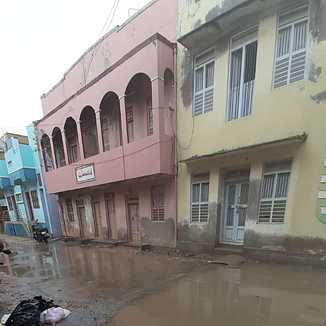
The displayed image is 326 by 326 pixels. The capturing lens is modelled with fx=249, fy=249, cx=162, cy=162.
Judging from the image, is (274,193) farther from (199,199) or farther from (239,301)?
(239,301)

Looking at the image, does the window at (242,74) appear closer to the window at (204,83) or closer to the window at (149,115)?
the window at (204,83)

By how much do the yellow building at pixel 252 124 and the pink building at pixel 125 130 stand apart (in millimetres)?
666

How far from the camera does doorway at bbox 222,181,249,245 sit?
24.7 ft

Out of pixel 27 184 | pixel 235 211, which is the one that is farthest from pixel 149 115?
pixel 27 184

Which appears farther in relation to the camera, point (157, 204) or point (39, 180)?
point (39, 180)

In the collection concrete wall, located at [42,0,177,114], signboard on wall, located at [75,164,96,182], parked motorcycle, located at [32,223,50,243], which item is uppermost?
concrete wall, located at [42,0,177,114]

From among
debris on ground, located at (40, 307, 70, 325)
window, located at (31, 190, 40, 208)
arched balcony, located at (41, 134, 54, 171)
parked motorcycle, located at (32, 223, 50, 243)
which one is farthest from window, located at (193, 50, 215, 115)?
window, located at (31, 190, 40, 208)

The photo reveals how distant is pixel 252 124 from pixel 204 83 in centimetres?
231

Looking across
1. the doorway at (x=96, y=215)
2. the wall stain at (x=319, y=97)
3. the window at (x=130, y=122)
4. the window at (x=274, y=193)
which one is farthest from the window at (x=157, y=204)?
the wall stain at (x=319, y=97)

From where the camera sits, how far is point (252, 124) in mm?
6816

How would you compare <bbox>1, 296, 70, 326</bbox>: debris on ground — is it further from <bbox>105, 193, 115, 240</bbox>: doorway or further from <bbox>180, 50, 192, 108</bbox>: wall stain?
<bbox>105, 193, 115, 240</bbox>: doorway

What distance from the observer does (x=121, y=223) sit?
12031 mm

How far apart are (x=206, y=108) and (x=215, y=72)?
1.12 meters

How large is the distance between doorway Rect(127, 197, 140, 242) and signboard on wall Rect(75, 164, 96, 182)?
2122mm
